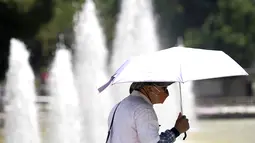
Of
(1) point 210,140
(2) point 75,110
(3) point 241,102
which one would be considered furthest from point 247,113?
(2) point 75,110

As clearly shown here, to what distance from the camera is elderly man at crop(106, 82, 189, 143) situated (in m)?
3.24

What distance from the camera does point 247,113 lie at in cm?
2186

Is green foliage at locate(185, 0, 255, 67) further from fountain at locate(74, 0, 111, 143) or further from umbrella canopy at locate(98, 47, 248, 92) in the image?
umbrella canopy at locate(98, 47, 248, 92)

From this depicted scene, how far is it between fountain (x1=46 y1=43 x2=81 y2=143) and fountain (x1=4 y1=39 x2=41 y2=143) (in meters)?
0.34

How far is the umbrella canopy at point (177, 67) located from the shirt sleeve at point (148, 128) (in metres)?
0.18

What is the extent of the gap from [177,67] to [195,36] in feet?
108

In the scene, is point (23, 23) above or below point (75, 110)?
above

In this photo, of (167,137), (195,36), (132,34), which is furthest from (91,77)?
(195,36)

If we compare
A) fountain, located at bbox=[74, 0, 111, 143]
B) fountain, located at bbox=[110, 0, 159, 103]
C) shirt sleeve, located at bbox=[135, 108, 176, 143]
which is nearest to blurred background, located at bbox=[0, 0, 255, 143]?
fountain, located at bbox=[110, 0, 159, 103]

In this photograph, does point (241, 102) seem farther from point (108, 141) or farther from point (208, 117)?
point (108, 141)

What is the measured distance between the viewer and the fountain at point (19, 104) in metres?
10.3

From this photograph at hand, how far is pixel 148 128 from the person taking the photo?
323 centimetres

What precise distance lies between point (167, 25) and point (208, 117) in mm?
15117

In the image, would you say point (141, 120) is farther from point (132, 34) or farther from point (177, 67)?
point (132, 34)
